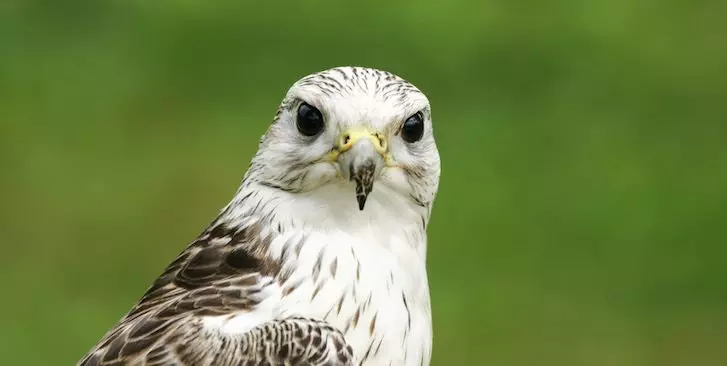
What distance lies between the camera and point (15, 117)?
10.4 m

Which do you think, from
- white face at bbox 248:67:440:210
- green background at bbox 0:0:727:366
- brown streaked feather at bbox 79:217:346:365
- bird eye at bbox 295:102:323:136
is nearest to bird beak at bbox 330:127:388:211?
white face at bbox 248:67:440:210

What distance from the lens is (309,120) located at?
13.9 feet

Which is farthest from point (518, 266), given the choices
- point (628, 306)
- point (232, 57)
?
point (232, 57)

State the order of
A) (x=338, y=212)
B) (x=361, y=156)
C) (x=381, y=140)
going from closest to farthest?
(x=361, y=156)
(x=381, y=140)
(x=338, y=212)

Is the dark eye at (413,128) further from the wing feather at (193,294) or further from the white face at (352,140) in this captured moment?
the wing feather at (193,294)

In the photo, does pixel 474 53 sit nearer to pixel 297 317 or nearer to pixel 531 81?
pixel 531 81

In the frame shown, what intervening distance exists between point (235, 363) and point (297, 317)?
223 millimetres

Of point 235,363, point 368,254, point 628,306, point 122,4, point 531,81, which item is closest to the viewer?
point 235,363

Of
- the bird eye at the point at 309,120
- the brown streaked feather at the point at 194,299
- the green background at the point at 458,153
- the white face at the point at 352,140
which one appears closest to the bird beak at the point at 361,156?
the white face at the point at 352,140

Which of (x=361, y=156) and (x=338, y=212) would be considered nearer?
(x=361, y=156)

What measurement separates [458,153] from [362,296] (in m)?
5.71

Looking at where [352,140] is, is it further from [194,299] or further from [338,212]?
[194,299]

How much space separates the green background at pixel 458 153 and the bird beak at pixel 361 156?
4.37 meters

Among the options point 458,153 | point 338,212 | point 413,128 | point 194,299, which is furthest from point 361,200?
point 458,153
